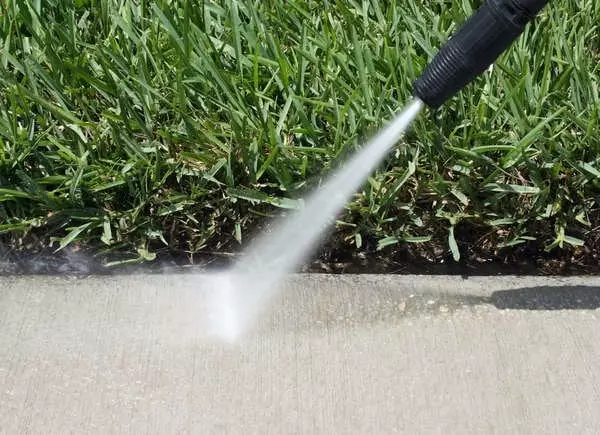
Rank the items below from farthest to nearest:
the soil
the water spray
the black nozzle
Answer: the soil, the water spray, the black nozzle

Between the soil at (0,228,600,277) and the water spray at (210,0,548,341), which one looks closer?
the water spray at (210,0,548,341)

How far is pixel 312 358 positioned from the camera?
2221 millimetres

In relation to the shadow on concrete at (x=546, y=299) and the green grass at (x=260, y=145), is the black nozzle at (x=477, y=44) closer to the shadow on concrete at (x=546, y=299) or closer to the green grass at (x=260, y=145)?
the green grass at (x=260, y=145)

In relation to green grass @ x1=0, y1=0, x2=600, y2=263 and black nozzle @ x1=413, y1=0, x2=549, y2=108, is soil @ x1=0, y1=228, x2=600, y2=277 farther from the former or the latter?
black nozzle @ x1=413, y1=0, x2=549, y2=108

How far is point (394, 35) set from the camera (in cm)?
274

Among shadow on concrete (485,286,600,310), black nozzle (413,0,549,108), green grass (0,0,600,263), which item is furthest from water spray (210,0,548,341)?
shadow on concrete (485,286,600,310)

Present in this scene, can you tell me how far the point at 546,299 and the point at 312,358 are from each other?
0.63 m

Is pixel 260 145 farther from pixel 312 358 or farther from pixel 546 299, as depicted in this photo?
pixel 546 299

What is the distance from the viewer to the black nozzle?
188 centimetres

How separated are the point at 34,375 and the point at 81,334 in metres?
0.15

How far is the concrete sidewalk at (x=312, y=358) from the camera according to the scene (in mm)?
2088

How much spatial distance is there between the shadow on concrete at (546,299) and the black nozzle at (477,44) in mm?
609

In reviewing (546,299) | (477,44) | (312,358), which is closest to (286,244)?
(312,358)

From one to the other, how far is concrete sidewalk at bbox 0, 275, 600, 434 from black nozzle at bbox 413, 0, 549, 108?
0.60 m
